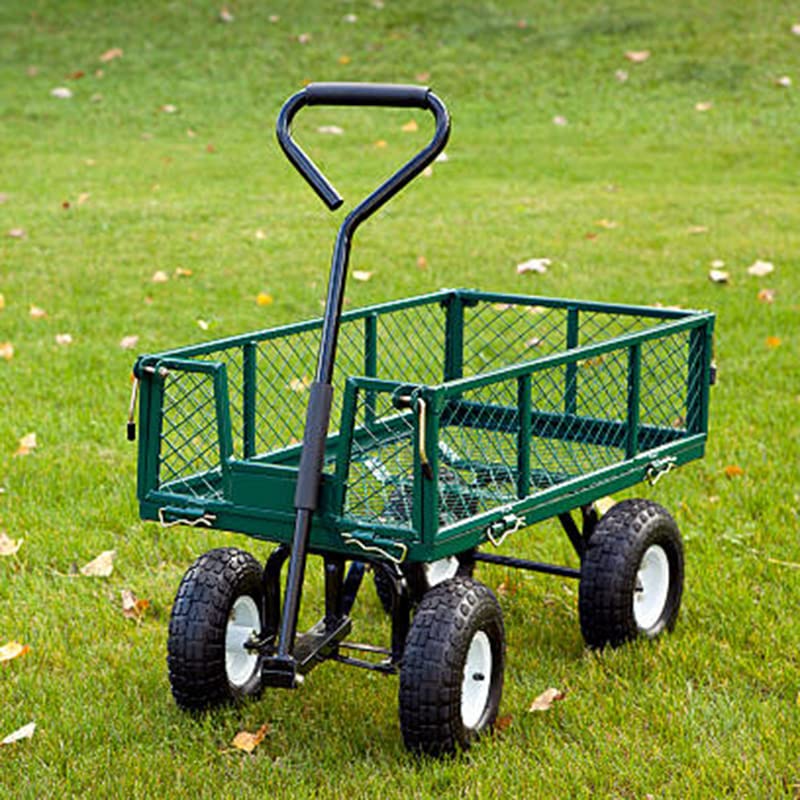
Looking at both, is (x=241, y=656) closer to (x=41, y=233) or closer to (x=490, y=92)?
(x=41, y=233)

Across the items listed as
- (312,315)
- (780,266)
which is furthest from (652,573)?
(780,266)

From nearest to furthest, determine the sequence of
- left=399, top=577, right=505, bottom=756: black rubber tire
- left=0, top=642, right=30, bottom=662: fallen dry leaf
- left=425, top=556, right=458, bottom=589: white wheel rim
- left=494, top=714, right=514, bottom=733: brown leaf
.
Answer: left=399, top=577, right=505, bottom=756: black rubber tire → left=494, top=714, right=514, bottom=733: brown leaf → left=0, top=642, right=30, bottom=662: fallen dry leaf → left=425, top=556, right=458, bottom=589: white wheel rim

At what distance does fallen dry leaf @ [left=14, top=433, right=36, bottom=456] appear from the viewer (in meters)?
5.34

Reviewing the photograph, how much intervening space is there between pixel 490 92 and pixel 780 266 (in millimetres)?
5796

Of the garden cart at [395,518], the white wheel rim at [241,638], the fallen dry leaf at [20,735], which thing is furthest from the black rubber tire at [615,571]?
the fallen dry leaf at [20,735]

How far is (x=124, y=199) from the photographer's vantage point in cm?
998

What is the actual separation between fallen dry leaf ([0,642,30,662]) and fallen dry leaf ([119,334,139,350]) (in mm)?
2970

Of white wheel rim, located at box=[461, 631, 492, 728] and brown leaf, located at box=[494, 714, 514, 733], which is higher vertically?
white wheel rim, located at box=[461, 631, 492, 728]

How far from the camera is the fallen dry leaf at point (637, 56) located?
44.9ft

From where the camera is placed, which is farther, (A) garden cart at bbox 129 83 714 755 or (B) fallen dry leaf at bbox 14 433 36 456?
(B) fallen dry leaf at bbox 14 433 36 456

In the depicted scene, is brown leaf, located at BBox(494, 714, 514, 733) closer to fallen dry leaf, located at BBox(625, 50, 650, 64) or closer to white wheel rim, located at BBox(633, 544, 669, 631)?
white wheel rim, located at BBox(633, 544, 669, 631)

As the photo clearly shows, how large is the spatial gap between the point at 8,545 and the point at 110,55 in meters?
11.0

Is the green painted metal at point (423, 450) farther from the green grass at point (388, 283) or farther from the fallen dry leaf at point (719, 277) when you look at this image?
the fallen dry leaf at point (719, 277)

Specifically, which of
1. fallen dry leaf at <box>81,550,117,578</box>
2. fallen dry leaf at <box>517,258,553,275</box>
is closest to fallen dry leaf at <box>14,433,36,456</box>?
fallen dry leaf at <box>81,550,117,578</box>
